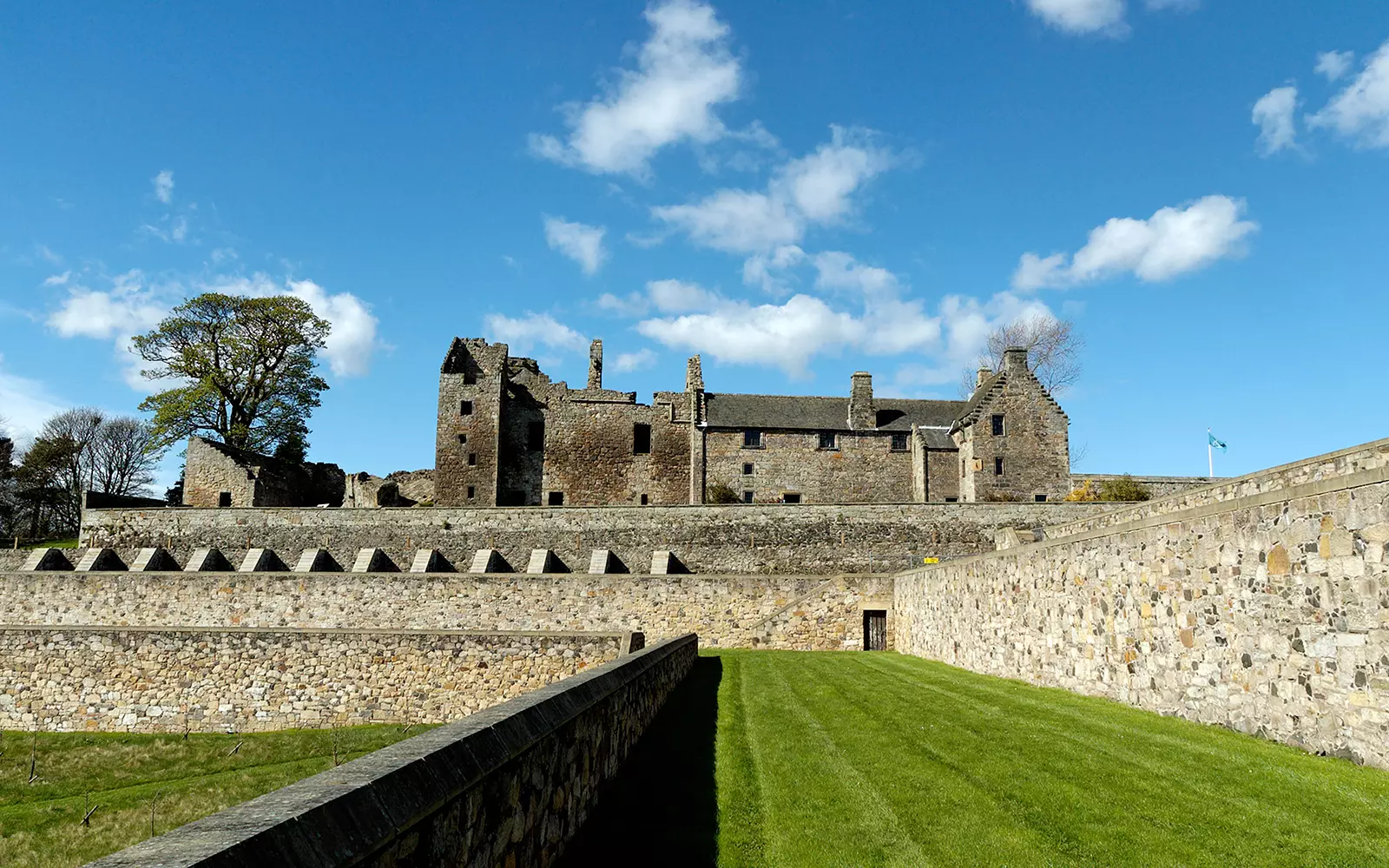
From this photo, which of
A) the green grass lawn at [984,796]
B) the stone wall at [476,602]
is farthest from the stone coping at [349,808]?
the stone wall at [476,602]

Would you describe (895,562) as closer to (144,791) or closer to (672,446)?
(672,446)

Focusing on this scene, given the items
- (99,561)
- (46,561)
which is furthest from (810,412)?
(46,561)

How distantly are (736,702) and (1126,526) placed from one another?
6.43 m

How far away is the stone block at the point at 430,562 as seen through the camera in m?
33.8

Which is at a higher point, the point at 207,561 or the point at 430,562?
the point at 430,562

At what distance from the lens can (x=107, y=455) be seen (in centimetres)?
7025

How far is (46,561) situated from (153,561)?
4.57 metres

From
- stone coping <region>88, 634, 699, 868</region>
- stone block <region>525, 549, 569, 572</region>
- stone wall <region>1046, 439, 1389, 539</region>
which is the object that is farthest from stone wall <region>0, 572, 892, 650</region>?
stone coping <region>88, 634, 699, 868</region>

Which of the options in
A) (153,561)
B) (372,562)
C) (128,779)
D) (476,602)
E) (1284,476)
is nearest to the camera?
(1284,476)

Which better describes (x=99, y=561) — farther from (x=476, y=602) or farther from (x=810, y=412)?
(x=810, y=412)

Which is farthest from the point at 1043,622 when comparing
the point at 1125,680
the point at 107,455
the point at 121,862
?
the point at 107,455

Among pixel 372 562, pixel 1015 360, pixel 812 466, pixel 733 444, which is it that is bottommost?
pixel 372 562

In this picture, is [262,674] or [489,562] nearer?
[262,674]

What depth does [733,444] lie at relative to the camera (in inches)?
1833
